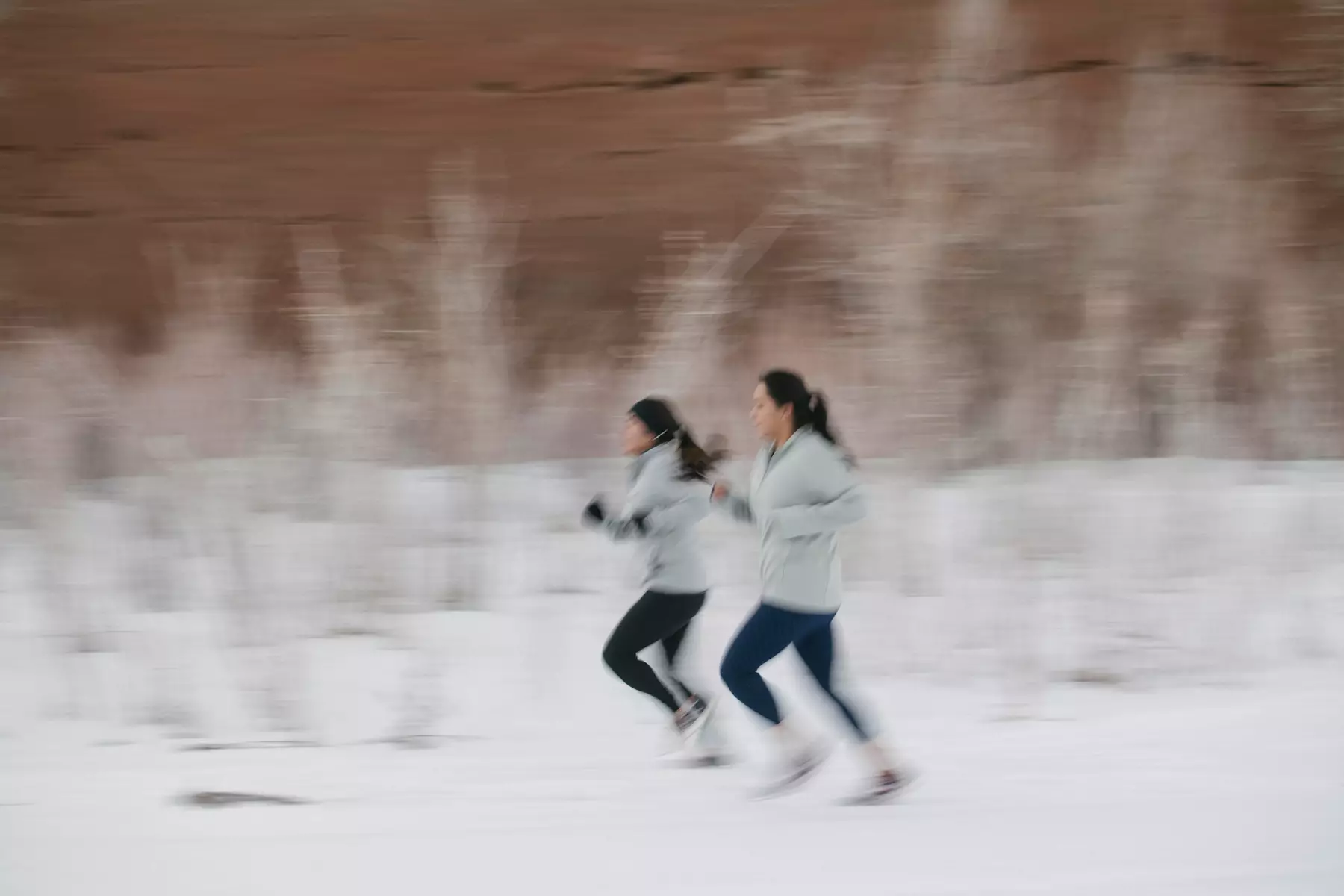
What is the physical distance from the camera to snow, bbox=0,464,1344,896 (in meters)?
3.41

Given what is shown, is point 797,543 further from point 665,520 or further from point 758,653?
point 665,520

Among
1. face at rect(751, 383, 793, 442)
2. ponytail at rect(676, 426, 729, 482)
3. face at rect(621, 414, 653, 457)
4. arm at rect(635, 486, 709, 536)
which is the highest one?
face at rect(621, 414, 653, 457)

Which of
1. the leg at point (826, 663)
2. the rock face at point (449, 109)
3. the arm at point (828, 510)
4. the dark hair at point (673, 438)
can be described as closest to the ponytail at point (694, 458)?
the dark hair at point (673, 438)

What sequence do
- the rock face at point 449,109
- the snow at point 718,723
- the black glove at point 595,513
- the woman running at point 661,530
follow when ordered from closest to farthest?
1. the snow at point 718,723
2. the black glove at point 595,513
3. the woman running at point 661,530
4. the rock face at point 449,109

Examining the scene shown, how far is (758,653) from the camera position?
3.74 metres

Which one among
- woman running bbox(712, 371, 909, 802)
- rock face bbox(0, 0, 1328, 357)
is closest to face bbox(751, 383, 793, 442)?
woman running bbox(712, 371, 909, 802)

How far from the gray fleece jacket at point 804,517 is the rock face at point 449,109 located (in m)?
8.52

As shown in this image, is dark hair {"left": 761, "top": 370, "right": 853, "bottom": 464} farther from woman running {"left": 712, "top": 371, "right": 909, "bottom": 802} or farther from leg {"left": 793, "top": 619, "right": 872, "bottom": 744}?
leg {"left": 793, "top": 619, "right": 872, "bottom": 744}

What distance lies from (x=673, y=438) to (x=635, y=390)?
2.46 metres

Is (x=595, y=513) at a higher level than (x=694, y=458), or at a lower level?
lower

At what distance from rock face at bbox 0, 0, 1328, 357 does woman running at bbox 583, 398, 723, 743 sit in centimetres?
809

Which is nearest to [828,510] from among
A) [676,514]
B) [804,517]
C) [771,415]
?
[804,517]

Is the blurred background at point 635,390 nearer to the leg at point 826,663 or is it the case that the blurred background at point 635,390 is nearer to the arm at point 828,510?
the leg at point 826,663

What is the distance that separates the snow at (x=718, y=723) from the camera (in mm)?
3408
